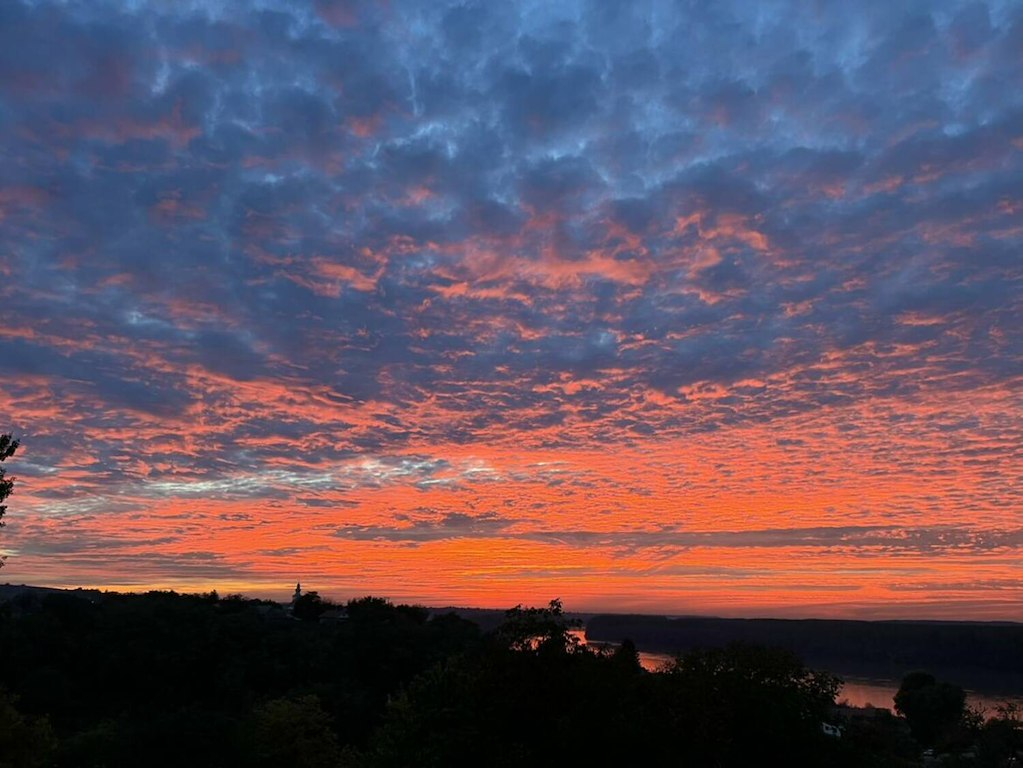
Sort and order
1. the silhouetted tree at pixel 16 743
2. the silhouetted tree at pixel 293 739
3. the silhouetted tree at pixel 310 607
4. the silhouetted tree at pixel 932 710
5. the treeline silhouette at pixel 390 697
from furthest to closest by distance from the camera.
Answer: the silhouetted tree at pixel 310 607 → the silhouetted tree at pixel 932 710 → the silhouetted tree at pixel 293 739 → the silhouetted tree at pixel 16 743 → the treeline silhouette at pixel 390 697

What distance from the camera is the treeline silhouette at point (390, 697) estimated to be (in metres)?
24.0

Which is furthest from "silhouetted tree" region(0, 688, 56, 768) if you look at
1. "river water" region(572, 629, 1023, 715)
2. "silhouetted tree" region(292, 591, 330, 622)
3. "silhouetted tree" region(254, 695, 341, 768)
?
"silhouetted tree" region(292, 591, 330, 622)

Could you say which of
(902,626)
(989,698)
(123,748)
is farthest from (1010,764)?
(902,626)

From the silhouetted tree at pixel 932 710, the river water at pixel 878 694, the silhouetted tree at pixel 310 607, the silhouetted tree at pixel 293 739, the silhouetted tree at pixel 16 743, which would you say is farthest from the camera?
the silhouetted tree at pixel 310 607

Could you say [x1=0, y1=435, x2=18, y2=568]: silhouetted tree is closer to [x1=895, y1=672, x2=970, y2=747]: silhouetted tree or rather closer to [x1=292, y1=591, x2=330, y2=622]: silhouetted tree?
[x1=895, y1=672, x2=970, y2=747]: silhouetted tree

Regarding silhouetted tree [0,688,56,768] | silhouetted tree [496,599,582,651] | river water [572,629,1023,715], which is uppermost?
silhouetted tree [496,599,582,651]

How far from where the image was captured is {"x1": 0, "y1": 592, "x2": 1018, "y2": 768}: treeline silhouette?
78.7 feet

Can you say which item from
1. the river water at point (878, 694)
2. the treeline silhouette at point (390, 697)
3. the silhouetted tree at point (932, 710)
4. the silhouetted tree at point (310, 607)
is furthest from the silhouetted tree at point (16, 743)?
the silhouetted tree at point (310, 607)

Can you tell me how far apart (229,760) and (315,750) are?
4.78 meters

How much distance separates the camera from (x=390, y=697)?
56.4m

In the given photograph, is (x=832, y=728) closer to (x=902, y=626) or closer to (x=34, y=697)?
(x=34, y=697)

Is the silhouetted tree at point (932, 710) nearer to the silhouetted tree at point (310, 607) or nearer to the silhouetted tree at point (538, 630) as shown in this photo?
the silhouetted tree at point (538, 630)

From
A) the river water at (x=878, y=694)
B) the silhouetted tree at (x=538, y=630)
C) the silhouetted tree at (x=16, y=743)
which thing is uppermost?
the silhouetted tree at (x=538, y=630)

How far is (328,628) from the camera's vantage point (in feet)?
363
